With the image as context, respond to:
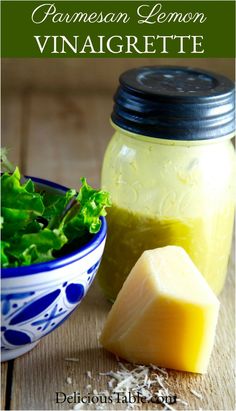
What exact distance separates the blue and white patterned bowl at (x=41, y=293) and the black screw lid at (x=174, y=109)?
171 mm

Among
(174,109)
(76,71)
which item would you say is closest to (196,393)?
(174,109)

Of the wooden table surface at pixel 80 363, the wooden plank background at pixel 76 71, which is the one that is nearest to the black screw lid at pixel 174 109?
the wooden table surface at pixel 80 363

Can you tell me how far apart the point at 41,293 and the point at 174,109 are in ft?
1.07

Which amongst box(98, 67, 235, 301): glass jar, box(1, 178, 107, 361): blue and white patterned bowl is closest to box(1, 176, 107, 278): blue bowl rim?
box(1, 178, 107, 361): blue and white patterned bowl

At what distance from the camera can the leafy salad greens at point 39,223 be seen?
82 cm

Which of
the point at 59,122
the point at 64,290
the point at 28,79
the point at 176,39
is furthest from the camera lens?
the point at 28,79

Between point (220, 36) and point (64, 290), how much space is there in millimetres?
1048

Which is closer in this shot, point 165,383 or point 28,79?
point 165,383

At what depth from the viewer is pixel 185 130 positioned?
0.97 m

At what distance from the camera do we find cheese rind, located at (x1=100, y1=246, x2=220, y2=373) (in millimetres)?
871

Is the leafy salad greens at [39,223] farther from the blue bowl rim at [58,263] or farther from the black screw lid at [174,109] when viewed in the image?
the black screw lid at [174,109]

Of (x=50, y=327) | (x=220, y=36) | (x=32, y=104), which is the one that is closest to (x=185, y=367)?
(x=50, y=327)

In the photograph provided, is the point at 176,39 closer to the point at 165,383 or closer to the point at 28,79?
the point at 28,79

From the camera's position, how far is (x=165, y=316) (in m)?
0.88
